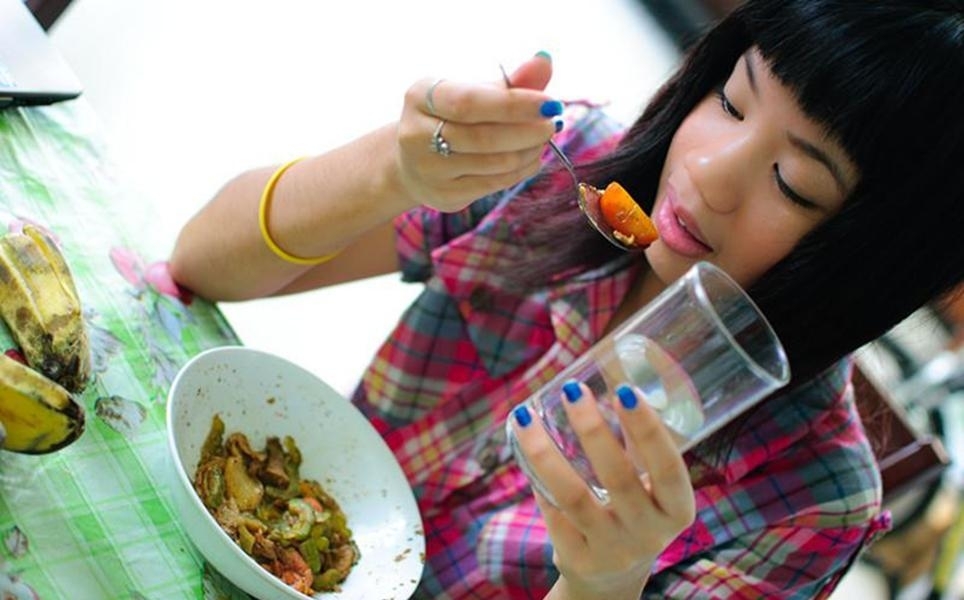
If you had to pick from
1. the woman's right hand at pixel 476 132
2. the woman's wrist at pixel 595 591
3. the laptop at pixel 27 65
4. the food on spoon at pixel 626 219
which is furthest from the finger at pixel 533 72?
the laptop at pixel 27 65

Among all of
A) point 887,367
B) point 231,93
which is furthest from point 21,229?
point 887,367

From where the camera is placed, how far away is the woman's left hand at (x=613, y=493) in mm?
757

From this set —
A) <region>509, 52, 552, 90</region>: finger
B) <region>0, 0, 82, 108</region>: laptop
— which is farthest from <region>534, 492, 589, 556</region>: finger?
<region>0, 0, 82, 108</region>: laptop

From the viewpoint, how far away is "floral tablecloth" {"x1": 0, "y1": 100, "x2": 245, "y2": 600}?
32.5 inches

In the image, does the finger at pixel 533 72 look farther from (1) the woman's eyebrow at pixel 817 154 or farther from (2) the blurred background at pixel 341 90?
(2) the blurred background at pixel 341 90

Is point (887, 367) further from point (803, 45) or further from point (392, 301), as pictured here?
point (803, 45)

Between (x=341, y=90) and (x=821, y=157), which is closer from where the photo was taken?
(x=821, y=157)

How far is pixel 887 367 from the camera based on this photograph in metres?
3.73

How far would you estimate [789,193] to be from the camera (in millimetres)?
1044

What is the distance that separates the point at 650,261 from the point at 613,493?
1.31 feet

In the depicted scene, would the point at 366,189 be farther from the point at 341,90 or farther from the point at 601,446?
the point at 341,90

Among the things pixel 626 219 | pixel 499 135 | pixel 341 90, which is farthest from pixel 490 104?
pixel 341 90

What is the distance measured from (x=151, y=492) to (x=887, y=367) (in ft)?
10.8

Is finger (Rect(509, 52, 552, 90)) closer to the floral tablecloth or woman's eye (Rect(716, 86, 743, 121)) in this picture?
woman's eye (Rect(716, 86, 743, 121))
